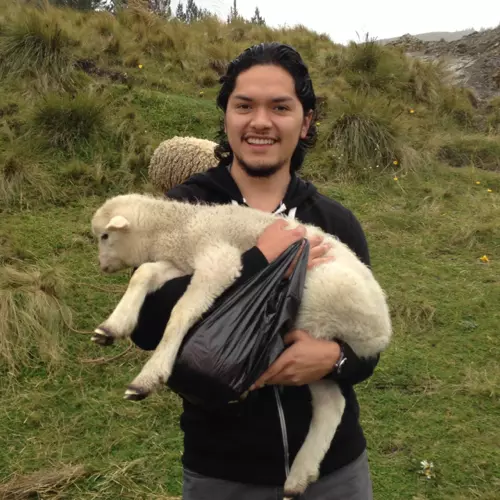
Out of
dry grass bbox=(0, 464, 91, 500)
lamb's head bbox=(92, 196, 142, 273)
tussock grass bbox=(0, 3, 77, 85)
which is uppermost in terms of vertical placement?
tussock grass bbox=(0, 3, 77, 85)

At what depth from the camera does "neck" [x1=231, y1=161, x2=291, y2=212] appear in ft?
8.13

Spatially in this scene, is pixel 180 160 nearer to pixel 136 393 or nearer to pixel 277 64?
pixel 277 64

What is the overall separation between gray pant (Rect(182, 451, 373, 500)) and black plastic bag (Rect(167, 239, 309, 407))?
1.23 ft

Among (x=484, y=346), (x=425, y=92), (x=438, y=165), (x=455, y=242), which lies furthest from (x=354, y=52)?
(x=484, y=346)

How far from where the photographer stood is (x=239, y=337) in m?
1.97

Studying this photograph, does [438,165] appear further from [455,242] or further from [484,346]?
[484,346]

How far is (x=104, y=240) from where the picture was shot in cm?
262

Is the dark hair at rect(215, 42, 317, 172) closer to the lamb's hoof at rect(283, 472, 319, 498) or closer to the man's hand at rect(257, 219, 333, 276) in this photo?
the man's hand at rect(257, 219, 333, 276)

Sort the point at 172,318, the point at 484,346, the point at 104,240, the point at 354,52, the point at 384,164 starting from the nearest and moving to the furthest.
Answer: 1. the point at 172,318
2. the point at 104,240
3. the point at 484,346
4. the point at 384,164
5. the point at 354,52

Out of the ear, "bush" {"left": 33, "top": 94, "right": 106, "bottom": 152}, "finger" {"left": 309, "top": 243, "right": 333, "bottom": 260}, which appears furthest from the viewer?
"bush" {"left": 33, "top": 94, "right": 106, "bottom": 152}

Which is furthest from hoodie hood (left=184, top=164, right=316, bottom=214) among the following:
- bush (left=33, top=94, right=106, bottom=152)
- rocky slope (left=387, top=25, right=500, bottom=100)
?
rocky slope (left=387, top=25, right=500, bottom=100)

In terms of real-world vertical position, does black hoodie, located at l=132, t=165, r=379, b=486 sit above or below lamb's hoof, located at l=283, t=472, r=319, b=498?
above

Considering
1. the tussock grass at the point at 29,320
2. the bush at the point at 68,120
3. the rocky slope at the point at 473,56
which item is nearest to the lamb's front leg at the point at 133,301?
the tussock grass at the point at 29,320

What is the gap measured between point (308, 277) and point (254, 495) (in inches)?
32.2
